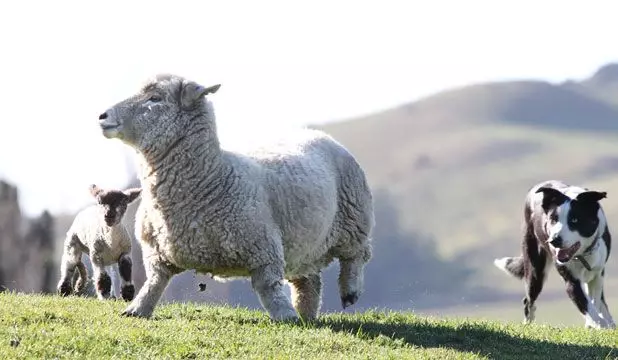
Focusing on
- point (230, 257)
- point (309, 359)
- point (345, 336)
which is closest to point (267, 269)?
point (230, 257)

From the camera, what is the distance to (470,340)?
39.8 feet

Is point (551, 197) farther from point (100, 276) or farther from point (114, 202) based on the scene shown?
point (100, 276)

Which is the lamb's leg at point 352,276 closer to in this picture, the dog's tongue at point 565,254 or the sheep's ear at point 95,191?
the dog's tongue at point 565,254

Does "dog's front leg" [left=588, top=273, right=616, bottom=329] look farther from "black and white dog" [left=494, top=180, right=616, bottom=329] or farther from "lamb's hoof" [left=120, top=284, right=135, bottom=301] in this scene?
"lamb's hoof" [left=120, top=284, right=135, bottom=301]

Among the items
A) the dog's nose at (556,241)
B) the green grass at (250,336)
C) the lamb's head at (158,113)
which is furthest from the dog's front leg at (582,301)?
the lamb's head at (158,113)

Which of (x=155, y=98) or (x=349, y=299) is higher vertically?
(x=155, y=98)

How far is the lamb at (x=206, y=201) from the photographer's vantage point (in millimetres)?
11742

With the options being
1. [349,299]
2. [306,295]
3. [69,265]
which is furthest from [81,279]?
[349,299]

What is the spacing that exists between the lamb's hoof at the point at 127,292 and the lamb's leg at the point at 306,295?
2.86 metres

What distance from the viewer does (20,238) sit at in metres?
25.7

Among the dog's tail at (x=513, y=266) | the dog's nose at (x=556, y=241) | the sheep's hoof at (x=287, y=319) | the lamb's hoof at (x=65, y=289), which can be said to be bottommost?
the lamb's hoof at (x=65, y=289)

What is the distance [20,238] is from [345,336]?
52.5ft

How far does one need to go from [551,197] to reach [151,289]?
19.7 feet

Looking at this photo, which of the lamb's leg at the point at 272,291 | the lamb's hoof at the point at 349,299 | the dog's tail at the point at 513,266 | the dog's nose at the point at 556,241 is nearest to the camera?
the lamb's leg at the point at 272,291
